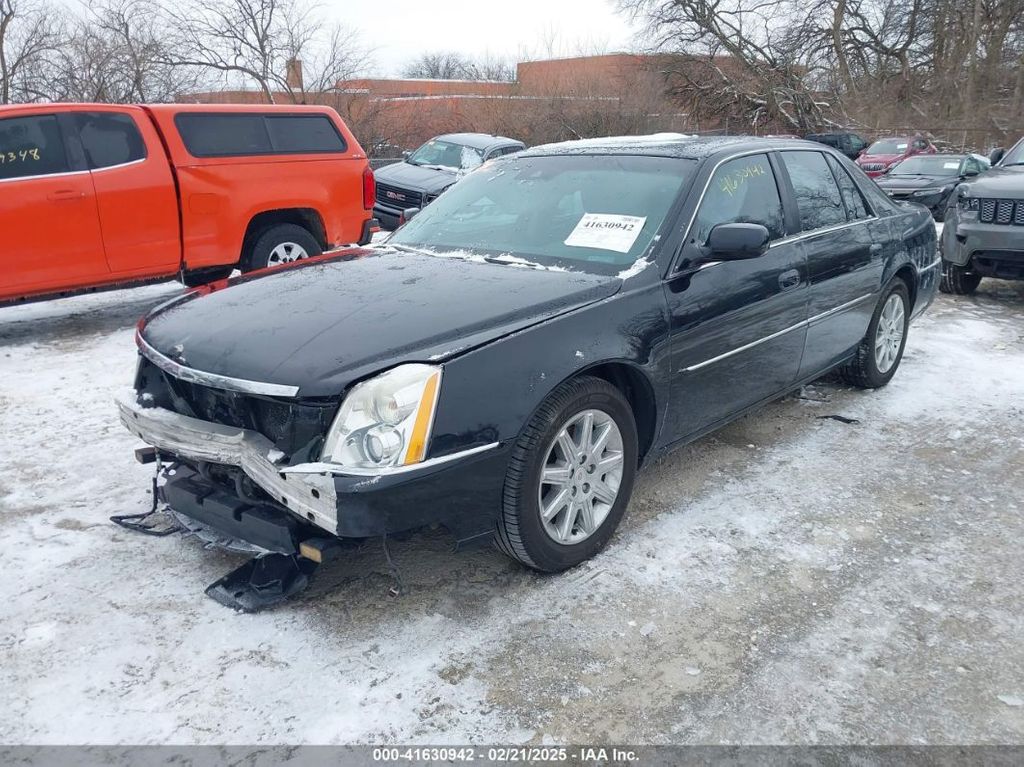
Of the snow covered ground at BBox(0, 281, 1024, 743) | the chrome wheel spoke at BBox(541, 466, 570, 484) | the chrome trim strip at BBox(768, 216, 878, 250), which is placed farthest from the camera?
the chrome trim strip at BBox(768, 216, 878, 250)

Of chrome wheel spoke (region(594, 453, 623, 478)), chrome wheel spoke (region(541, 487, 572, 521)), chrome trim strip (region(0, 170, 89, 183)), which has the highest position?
chrome trim strip (region(0, 170, 89, 183))

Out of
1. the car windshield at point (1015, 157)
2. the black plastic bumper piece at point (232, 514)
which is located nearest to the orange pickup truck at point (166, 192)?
the black plastic bumper piece at point (232, 514)

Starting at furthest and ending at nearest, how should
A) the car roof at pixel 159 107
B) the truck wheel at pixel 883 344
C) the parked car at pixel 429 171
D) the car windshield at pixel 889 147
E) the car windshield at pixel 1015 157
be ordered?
the car windshield at pixel 889 147, the parked car at pixel 429 171, the car windshield at pixel 1015 157, the car roof at pixel 159 107, the truck wheel at pixel 883 344

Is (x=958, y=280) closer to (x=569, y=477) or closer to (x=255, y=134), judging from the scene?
(x=569, y=477)

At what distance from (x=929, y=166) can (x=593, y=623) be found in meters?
15.9

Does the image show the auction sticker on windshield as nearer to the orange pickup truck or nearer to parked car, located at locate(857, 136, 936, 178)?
the orange pickup truck

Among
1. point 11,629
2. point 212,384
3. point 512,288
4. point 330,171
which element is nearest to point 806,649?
point 512,288

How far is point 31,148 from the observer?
21.1 ft

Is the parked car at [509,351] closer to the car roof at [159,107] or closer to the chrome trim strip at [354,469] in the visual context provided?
the chrome trim strip at [354,469]

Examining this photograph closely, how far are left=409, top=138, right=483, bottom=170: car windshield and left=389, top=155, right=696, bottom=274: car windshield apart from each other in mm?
9098

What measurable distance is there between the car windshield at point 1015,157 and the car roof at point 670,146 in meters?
5.54

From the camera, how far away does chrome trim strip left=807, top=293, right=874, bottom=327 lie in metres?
4.44

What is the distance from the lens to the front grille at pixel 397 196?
1223cm

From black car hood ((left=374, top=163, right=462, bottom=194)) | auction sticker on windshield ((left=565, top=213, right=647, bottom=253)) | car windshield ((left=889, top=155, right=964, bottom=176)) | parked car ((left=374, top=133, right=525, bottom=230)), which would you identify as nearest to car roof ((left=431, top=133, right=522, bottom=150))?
parked car ((left=374, top=133, right=525, bottom=230))
